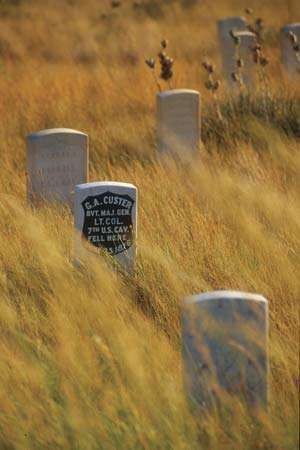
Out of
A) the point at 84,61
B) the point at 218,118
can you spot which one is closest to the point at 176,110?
the point at 218,118

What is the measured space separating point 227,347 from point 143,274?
5.47 feet

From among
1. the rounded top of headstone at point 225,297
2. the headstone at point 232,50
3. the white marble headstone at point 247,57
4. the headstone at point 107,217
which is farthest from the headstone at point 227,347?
the white marble headstone at point 247,57

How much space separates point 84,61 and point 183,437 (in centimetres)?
1274

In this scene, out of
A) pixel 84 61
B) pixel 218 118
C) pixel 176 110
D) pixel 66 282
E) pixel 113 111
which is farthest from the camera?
pixel 84 61

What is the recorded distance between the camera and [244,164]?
24.7 feet

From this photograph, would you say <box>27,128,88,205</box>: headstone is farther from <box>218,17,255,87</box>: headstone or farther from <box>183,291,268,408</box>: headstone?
<box>218,17,255,87</box>: headstone

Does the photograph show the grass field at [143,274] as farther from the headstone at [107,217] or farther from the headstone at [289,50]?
the headstone at [289,50]

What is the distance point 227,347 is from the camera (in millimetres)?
3576

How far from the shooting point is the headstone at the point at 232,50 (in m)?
11.4

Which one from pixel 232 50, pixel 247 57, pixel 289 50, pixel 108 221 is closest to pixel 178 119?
pixel 108 221

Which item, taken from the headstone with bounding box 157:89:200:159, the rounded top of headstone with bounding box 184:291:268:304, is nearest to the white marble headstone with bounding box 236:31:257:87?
the headstone with bounding box 157:89:200:159

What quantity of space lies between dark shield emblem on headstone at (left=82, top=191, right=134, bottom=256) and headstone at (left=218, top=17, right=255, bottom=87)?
550cm

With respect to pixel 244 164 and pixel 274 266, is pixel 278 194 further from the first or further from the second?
pixel 274 266

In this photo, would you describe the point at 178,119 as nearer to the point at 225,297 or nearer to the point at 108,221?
the point at 108,221
